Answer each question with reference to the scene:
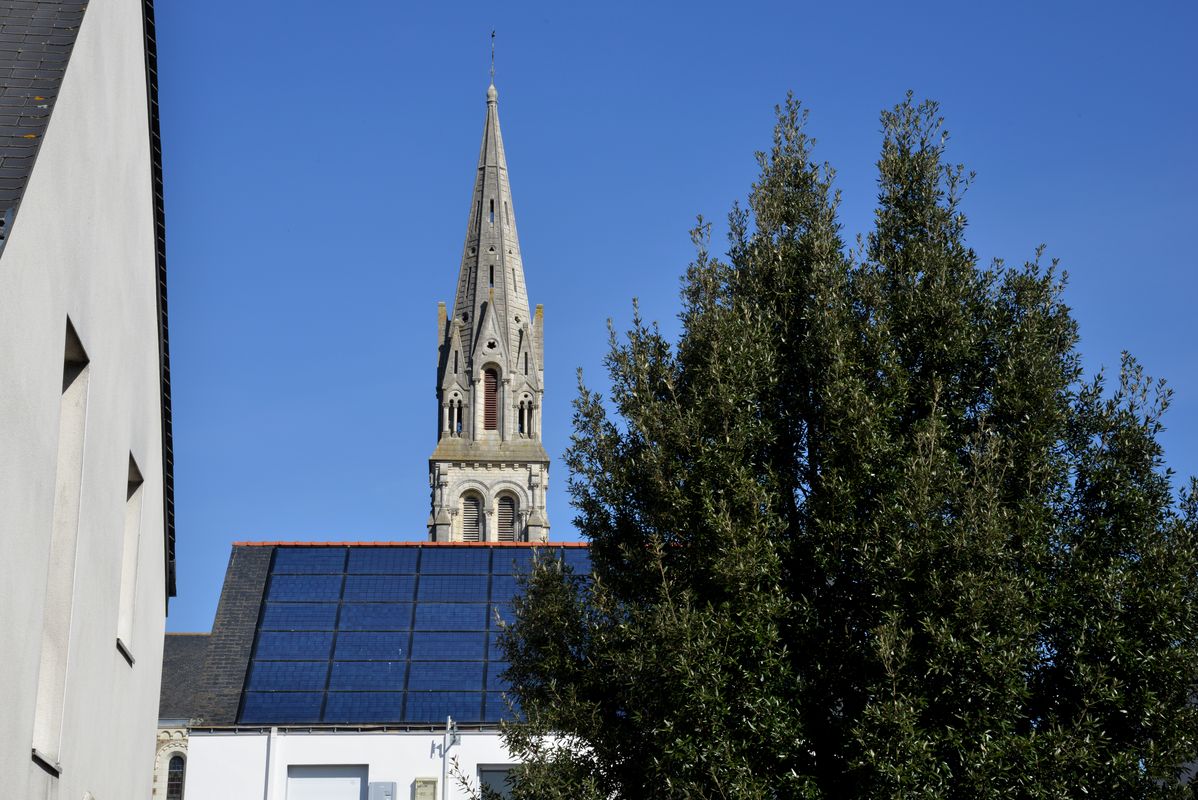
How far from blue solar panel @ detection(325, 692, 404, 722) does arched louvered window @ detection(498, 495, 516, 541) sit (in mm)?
88333

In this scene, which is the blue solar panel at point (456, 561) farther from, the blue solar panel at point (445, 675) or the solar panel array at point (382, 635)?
the blue solar panel at point (445, 675)

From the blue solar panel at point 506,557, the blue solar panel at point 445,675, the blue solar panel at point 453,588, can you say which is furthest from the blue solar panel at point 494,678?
the blue solar panel at point 506,557

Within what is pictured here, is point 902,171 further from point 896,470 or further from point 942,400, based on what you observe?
point 896,470

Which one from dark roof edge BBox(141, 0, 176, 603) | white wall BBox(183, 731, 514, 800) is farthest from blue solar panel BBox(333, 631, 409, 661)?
dark roof edge BBox(141, 0, 176, 603)

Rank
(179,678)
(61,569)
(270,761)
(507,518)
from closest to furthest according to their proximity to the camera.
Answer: (61,569), (270,761), (179,678), (507,518)

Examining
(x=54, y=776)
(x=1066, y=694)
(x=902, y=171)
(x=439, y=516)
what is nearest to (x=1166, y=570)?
(x=1066, y=694)

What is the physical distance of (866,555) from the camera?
48.1 ft

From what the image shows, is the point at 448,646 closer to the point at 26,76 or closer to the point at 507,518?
the point at 26,76

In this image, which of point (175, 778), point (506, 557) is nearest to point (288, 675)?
point (506, 557)

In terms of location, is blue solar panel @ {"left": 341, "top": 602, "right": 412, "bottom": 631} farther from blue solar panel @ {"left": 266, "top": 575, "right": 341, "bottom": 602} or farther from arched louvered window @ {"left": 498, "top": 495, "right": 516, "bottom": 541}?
arched louvered window @ {"left": 498, "top": 495, "right": 516, "bottom": 541}

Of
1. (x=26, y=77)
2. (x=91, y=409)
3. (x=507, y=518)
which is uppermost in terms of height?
(x=507, y=518)

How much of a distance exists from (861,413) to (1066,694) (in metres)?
3.55

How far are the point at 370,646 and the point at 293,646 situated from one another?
6.03 ft

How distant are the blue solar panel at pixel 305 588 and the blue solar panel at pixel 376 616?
32.0 inches
